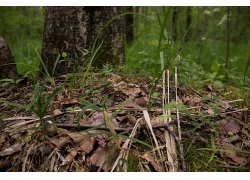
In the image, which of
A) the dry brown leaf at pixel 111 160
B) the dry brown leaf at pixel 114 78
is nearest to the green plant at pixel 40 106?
the dry brown leaf at pixel 111 160

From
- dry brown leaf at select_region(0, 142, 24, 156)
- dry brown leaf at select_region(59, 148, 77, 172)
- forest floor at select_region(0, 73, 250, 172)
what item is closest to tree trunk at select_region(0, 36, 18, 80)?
forest floor at select_region(0, 73, 250, 172)

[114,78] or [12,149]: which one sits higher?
[114,78]

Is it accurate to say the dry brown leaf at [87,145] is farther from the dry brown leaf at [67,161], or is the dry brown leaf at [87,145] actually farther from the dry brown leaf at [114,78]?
the dry brown leaf at [114,78]

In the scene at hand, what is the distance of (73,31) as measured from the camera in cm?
213

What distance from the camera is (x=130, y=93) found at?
150 centimetres

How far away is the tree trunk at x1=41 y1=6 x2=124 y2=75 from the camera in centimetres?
211

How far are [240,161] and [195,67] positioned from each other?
129 centimetres

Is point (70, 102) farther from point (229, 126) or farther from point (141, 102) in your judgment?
point (229, 126)

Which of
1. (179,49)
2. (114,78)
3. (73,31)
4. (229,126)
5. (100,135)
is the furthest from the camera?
(73,31)

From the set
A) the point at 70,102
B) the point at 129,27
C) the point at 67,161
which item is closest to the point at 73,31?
the point at 70,102

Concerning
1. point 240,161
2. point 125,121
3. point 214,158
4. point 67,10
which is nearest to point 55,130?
point 125,121

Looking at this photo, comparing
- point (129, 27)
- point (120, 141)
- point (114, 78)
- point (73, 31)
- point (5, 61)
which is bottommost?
point (120, 141)

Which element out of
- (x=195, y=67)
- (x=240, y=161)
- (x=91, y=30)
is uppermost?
(x=91, y=30)
